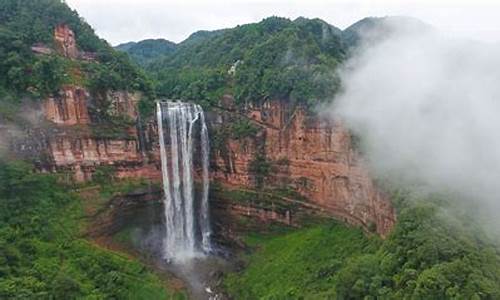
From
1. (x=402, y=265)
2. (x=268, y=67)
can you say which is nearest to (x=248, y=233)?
(x=268, y=67)

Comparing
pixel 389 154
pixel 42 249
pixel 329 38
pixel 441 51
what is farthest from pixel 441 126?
pixel 42 249

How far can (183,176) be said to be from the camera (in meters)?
33.7

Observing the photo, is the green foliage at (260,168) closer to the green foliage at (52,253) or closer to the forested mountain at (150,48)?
the green foliage at (52,253)

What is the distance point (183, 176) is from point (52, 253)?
945cm

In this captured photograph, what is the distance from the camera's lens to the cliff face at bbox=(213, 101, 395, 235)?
91.4ft

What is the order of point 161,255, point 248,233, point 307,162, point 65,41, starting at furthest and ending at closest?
point 248,233
point 65,41
point 161,255
point 307,162

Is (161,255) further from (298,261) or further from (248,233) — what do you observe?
(298,261)

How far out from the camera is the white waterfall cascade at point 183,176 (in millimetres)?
33125

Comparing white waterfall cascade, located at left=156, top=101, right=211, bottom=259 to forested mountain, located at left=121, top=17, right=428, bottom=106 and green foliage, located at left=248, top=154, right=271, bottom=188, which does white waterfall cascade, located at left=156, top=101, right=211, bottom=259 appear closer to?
forested mountain, located at left=121, top=17, right=428, bottom=106

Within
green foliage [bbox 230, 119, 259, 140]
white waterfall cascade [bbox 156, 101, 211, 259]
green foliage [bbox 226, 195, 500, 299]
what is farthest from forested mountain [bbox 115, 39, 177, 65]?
green foliage [bbox 226, 195, 500, 299]

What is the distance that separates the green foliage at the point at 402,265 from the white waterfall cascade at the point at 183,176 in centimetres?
485

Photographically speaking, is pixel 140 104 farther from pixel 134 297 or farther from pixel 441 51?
pixel 441 51

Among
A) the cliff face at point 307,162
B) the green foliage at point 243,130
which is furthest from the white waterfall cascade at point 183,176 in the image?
the green foliage at point 243,130

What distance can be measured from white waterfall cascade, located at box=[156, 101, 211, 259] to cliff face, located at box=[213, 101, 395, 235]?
1.40 m
